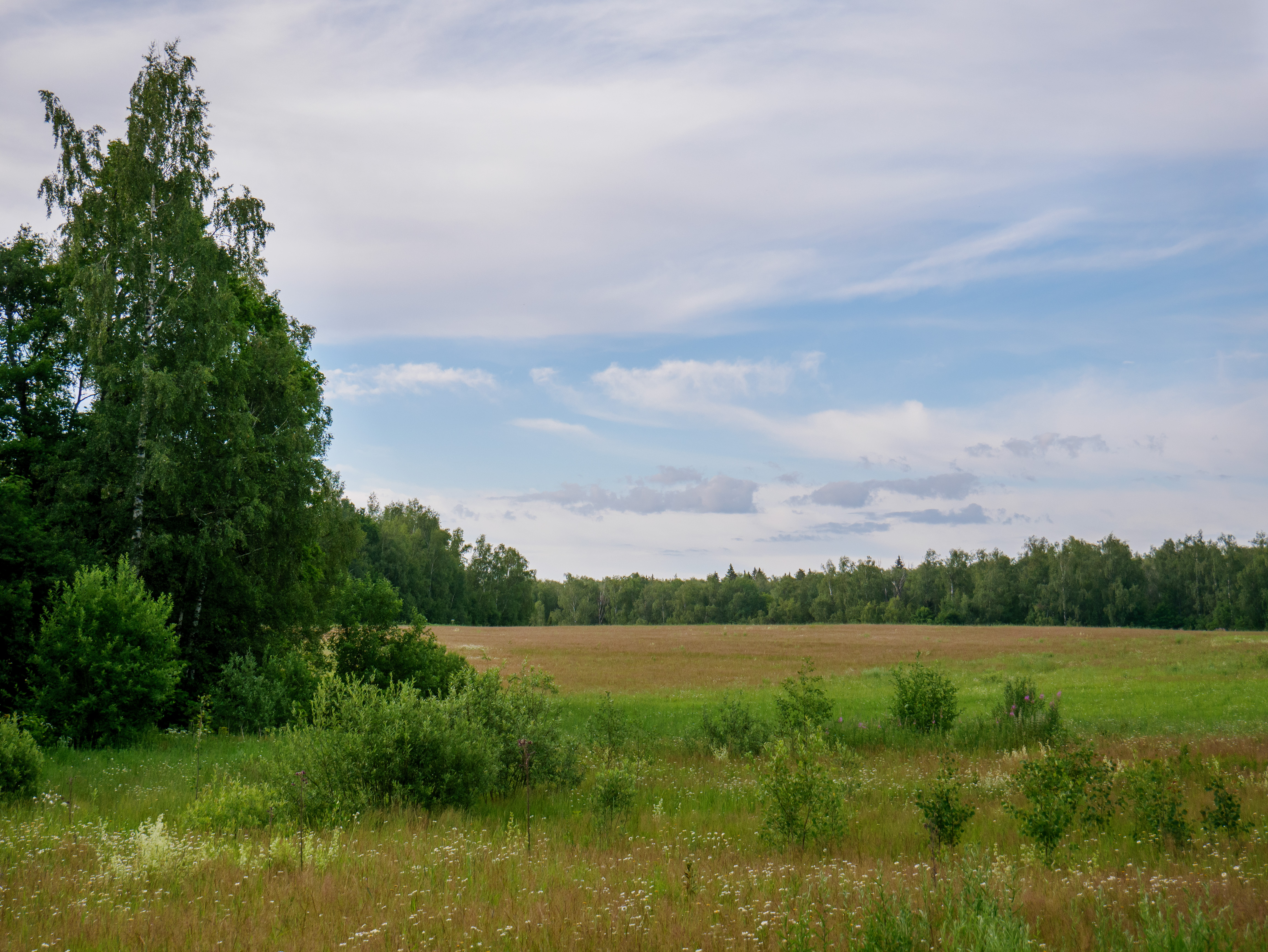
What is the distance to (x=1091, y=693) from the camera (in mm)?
29766

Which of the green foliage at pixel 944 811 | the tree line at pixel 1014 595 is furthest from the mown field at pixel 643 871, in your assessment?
the tree line at pixel 1014 595

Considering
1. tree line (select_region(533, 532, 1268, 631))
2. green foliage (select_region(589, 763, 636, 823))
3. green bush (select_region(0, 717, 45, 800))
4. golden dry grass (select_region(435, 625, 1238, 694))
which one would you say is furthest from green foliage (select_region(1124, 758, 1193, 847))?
tree line (select_region(533, 532, 1268, 631))

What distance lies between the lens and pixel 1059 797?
766cm

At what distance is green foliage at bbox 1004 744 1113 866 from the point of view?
7488 millimetres

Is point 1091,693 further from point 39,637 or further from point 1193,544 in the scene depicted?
point 1193,544

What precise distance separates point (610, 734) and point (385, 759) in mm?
7404

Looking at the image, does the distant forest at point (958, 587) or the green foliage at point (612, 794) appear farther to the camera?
the distant forest at point (958, 587)

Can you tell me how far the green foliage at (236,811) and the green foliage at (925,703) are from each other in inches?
553

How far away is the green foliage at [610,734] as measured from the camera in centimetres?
1653

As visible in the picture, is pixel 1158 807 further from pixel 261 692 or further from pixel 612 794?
pixel 261 692

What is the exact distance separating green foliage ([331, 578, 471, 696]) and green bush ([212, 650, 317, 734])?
1.20 m

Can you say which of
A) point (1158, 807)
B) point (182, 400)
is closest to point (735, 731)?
point (1158, 807)

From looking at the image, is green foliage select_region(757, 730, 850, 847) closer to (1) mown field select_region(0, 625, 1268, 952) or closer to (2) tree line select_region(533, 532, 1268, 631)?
(1) mown field select_region(0, 625, 1268, 952)

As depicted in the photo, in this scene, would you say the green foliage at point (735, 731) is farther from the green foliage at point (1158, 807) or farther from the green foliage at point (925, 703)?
the green foliage at point (1158, 807)
